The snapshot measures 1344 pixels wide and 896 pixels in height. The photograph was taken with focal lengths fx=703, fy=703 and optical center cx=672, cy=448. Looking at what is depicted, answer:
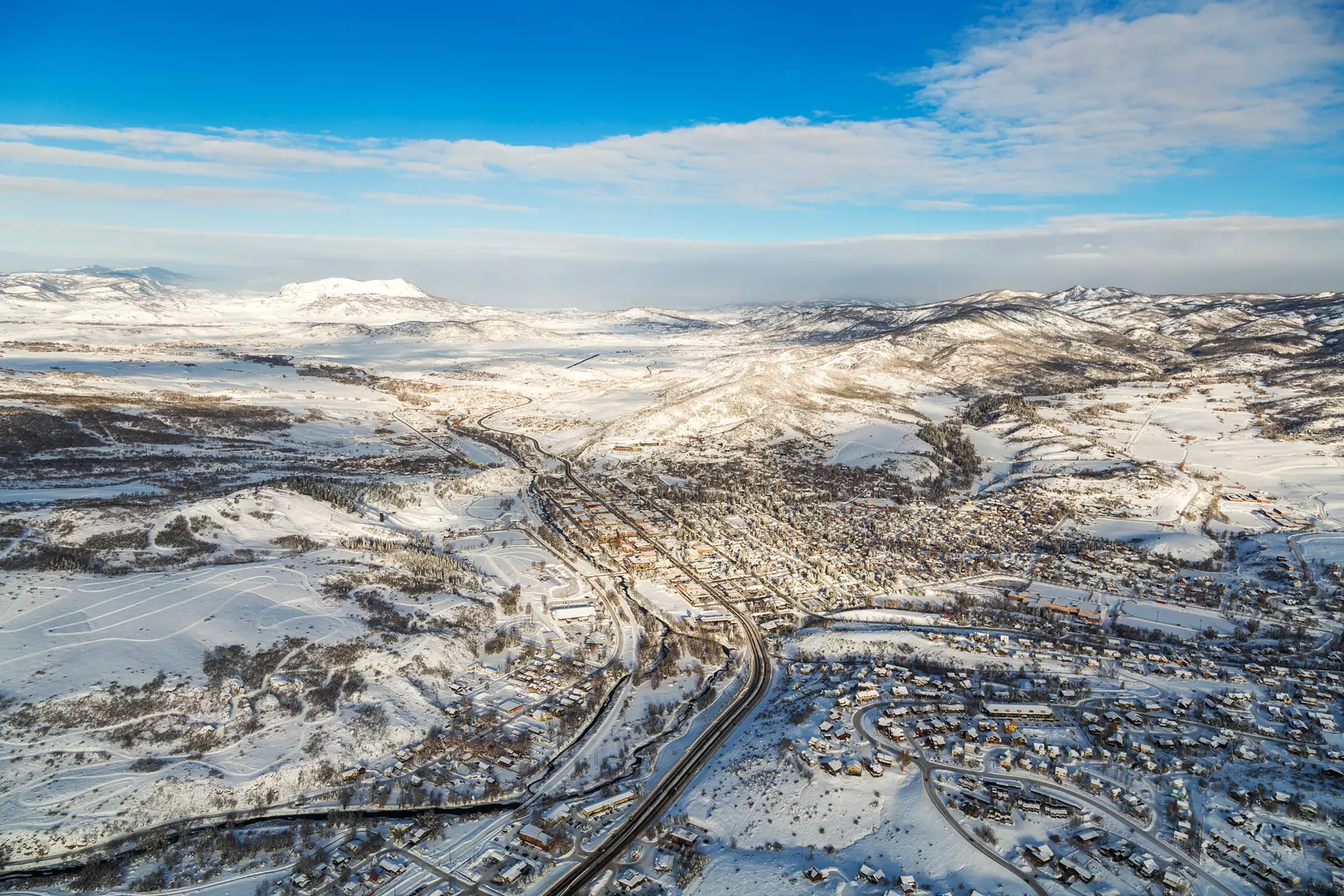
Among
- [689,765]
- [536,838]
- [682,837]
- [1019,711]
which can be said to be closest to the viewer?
[536,838]

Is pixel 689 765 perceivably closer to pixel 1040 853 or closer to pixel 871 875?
pixel 871 875

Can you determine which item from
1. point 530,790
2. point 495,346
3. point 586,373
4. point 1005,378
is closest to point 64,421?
point 530,790

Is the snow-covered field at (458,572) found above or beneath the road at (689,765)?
above

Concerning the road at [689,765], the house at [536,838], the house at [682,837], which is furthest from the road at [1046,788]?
the house at [536,838]

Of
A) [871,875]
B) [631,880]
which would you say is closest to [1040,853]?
[871,875]

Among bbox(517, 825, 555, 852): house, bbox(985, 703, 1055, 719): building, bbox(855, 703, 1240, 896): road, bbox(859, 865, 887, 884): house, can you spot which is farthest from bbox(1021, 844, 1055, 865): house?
bbox(517, 825, 555, 852): house

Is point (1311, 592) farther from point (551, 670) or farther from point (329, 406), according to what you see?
point (329, 406)

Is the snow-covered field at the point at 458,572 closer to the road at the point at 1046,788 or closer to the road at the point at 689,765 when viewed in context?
the road at the point at 1046,788

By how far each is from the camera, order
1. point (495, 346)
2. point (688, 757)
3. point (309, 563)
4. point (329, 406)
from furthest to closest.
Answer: point (495, 346) < point (329, 406) < point (309, 563) < point (688, 757)
